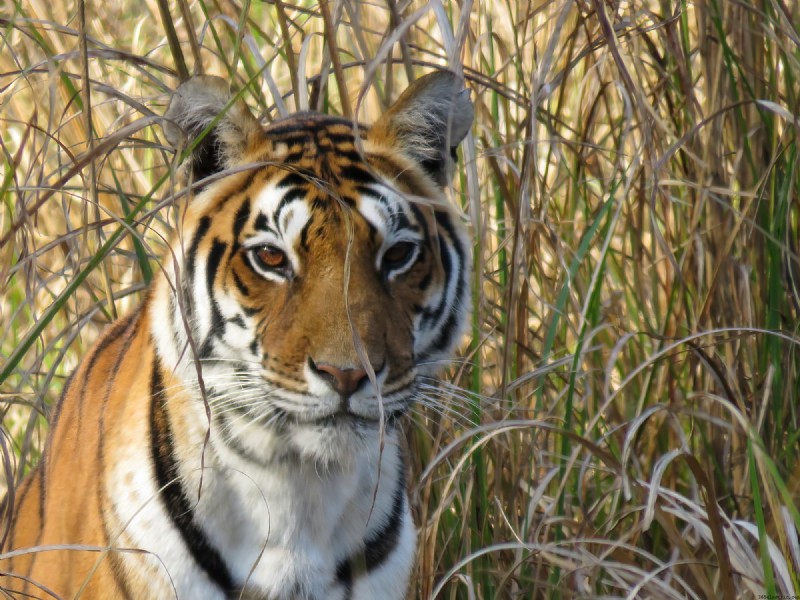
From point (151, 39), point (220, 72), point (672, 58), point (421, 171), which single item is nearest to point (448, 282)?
point (421, 171)

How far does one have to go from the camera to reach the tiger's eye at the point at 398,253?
2.31 meters

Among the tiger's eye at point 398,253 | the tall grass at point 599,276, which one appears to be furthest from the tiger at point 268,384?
the tall grass at point 599,276

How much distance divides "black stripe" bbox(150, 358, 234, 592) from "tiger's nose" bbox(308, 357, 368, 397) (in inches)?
13.9

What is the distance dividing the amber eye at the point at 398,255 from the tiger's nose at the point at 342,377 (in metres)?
0.32

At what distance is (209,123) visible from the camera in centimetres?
218

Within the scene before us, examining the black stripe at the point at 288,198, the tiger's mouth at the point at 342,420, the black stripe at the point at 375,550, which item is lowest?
the black stripe at the point at 375,550

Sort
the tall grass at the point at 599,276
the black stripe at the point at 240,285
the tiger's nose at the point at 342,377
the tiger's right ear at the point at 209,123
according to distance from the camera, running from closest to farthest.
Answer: the tiger's nose at the point at 342,377 → the tiger's right ear at the point at 209,123 → the black stripe at the point at 240,285 → the tall grass at the point at 599,276

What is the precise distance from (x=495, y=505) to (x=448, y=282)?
608 mm

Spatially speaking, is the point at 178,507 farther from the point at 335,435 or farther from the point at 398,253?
the point at 398,253

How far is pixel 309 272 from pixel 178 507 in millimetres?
520

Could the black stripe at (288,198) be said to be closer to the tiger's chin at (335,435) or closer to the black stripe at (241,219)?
the black stripe at (241,219)

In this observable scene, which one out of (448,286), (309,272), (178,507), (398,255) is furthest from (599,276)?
(178,507)

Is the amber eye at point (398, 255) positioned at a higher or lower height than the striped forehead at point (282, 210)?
lower

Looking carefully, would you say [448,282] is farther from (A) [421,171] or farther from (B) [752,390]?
(B) [752,390]
